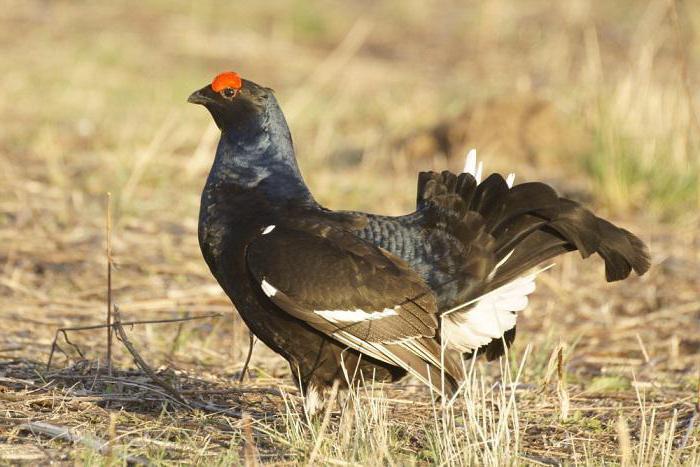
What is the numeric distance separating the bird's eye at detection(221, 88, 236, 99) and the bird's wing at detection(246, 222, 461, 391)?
2.26 feet

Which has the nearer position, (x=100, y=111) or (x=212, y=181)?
(x=212, y=181)

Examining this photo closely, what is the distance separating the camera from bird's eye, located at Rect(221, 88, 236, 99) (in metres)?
4.29

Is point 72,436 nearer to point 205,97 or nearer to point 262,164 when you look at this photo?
point 262,164

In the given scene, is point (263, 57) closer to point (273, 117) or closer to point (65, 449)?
point (273, 117)

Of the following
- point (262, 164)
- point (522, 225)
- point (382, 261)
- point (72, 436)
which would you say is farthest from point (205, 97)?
point (72, 436)

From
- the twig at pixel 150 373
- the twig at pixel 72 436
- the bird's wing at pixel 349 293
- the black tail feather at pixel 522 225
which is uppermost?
the black tail feather at pixel 522 225

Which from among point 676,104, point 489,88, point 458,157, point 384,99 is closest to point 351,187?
point 458,157

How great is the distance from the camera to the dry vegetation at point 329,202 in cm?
372

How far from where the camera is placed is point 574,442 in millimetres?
3939

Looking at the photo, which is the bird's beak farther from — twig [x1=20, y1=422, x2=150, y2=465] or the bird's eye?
twig [x1=20, y1=422, x2=150, y2=465]

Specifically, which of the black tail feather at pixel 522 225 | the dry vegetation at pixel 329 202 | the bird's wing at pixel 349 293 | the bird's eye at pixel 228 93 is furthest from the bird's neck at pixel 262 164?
the dry vegetation at pixel 329 202

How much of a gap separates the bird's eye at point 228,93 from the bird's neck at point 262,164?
0.13 m

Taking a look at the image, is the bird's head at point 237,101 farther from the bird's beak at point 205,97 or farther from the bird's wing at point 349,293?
the bird's wing at point 349,293

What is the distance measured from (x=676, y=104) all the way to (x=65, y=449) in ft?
19.2
